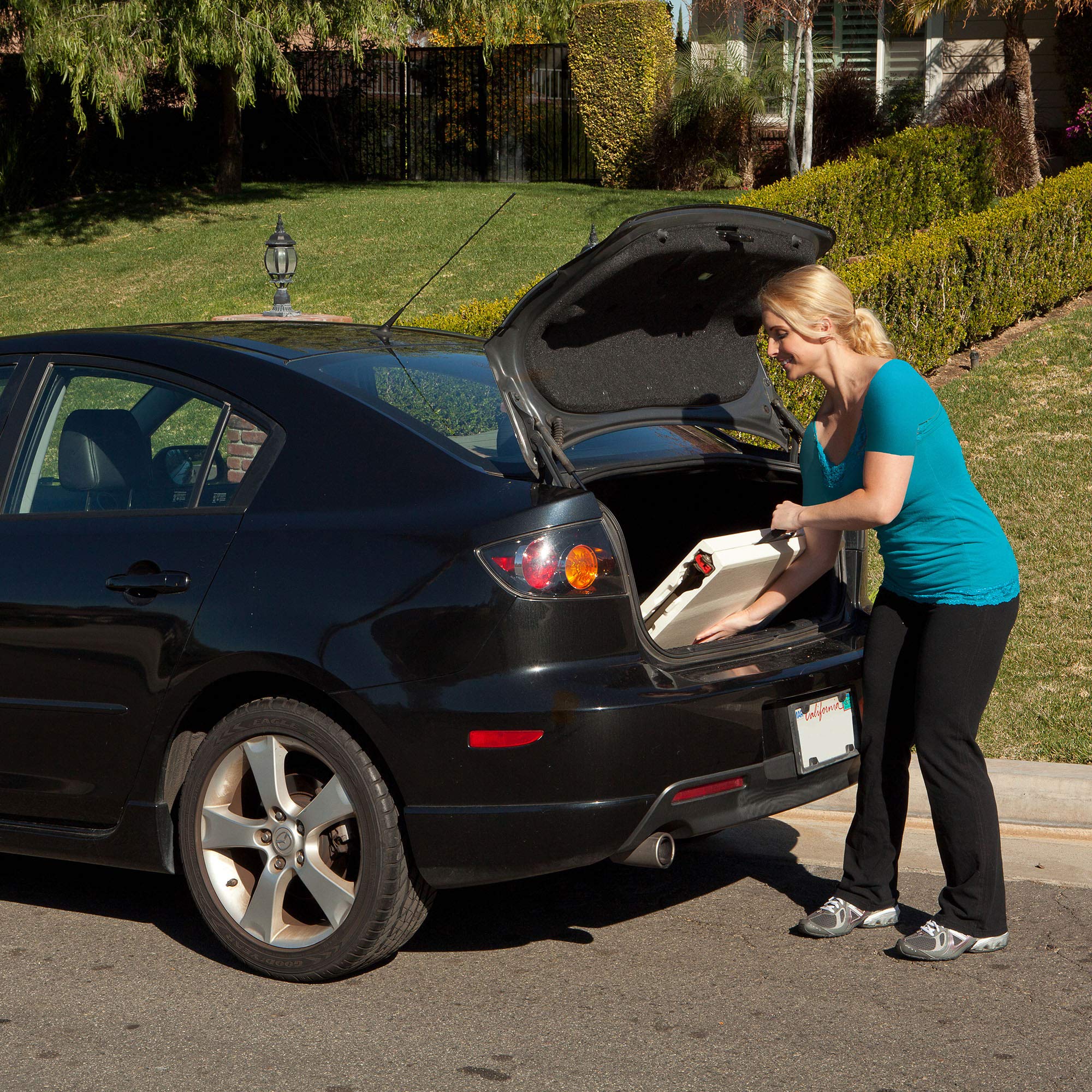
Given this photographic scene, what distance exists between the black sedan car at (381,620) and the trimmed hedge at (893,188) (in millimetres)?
8443

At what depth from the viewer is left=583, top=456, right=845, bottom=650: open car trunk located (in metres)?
4.13

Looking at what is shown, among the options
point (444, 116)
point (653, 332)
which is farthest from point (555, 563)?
point (444, 116)

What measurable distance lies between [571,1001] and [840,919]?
0.85m

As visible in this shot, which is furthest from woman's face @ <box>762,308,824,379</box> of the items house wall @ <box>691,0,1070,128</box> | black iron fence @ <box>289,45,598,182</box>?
Result: black iron fence @ <box>289,45,598,182</box>

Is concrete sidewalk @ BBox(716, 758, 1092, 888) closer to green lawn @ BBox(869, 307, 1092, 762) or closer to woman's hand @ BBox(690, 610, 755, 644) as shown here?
green lawn @ BBox(869, 307, 1092, 762)

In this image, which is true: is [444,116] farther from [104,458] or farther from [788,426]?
[104,458]

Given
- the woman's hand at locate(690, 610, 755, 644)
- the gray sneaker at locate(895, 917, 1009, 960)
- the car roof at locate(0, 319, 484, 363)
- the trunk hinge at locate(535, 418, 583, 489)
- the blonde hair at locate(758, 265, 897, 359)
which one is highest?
the blonde hair at locate(758, 265, 897, 359)

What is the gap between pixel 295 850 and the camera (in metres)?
3.54

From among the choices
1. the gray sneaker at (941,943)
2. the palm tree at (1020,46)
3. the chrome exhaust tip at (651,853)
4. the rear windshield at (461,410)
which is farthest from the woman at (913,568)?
the palm tree at (1020,46)

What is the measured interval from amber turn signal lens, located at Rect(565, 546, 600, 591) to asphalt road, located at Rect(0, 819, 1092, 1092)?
1.04m

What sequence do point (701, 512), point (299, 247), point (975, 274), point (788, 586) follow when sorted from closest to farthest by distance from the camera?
point (788, 586) < point (701, 512) < point (975, 274) < point (299, 247)

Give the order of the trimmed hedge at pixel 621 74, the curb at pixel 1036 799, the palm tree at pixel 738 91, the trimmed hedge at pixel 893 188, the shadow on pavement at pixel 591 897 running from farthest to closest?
the trimmed hedge at pixel 621 74 → the palm tree at pixel 738 91 → the trimmed hedge at pixel 893 188 → the curb at pixel 1036 799 → the shadow on pavement at pixel 591 897

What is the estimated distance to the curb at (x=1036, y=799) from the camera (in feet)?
15.9

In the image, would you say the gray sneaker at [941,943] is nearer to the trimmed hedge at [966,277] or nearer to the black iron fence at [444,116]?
the trimmed hedge at [966,277]
